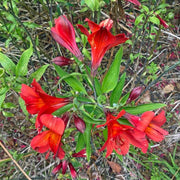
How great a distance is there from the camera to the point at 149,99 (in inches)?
97.5

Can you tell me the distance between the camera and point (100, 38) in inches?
39.9

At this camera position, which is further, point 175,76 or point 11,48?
point 175,76

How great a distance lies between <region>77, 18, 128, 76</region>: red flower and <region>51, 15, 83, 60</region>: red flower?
82 mm

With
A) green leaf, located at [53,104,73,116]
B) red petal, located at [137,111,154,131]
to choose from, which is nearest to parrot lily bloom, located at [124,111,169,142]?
red petal, located at [137,111,154,131]

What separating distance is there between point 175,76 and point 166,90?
0.21m

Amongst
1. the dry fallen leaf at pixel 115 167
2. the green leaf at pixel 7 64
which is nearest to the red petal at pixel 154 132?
the green leaf at pixel 7 64

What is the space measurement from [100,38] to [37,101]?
434 millimetres

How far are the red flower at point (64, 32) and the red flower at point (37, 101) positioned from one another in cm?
30

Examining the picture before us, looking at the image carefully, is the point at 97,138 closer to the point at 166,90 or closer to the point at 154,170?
the point at 154,170

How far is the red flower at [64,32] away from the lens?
41.4 inches

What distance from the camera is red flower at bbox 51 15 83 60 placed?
1.05 metres

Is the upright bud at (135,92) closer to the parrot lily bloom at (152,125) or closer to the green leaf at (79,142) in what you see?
the parrot lily bloom at (152,125)

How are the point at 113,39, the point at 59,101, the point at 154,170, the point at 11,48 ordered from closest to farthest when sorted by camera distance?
the point at 113,39, the point at 59,101, the point at 154,170, the point at 11,48

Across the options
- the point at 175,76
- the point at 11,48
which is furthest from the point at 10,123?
the point at 175,76
